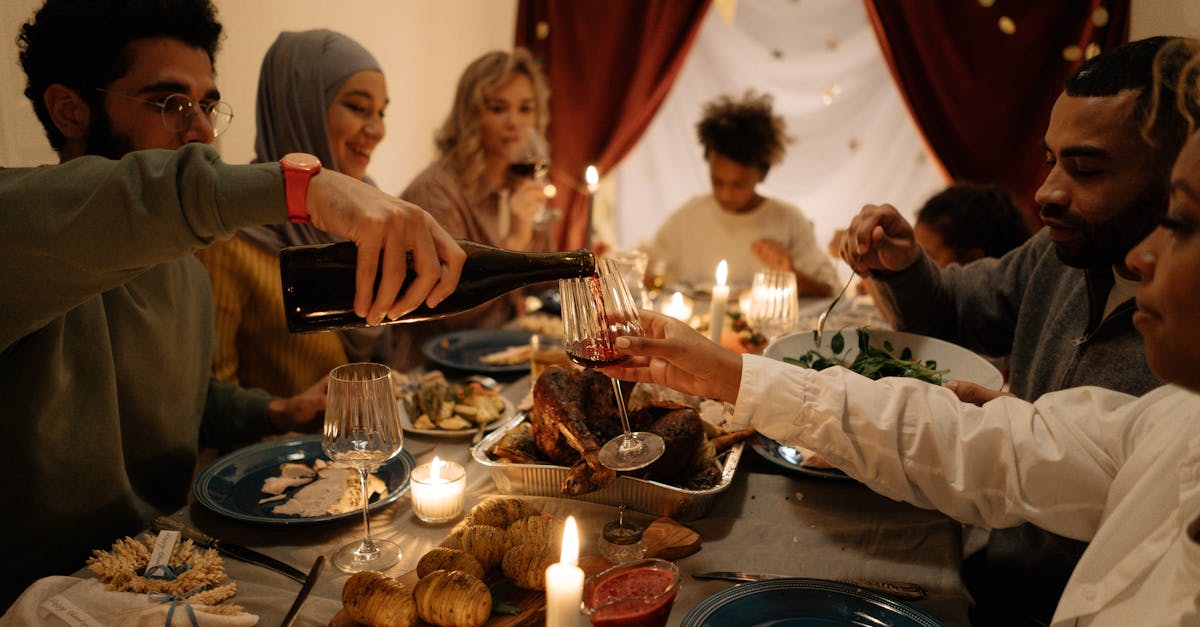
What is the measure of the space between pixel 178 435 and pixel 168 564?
0.53 metres

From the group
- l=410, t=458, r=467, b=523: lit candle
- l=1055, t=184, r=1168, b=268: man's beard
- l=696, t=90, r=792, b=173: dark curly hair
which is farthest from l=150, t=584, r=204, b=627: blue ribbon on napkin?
l=696, t=90, r=792, b=173: dark curly hair

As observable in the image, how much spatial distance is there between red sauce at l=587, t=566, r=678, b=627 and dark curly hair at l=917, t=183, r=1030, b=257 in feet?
7.06

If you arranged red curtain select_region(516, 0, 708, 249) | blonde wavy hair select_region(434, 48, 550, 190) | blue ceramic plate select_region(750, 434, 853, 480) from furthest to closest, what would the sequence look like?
red curtain select_region(516, 0, 708, 249)
blonde wavy hair select_region(434, 48, 550, 190)
blue ceramic plate select_region(750, 434, 853, 480)

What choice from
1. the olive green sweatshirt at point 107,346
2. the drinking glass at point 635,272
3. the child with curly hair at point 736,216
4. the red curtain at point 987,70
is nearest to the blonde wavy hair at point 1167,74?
the drinking glass at point 635,272

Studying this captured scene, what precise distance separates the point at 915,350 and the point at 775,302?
0.56 m

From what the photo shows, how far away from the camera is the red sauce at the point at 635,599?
962 mm

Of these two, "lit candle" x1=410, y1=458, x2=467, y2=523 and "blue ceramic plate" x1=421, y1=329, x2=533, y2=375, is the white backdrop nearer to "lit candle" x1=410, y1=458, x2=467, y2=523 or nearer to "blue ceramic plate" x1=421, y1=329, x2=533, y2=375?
"blue ceramic plate" x1=421, y1=329, x2=533, y2=375

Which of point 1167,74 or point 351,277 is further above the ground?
point 1167,74

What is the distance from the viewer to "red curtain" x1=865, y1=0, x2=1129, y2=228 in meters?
4.12

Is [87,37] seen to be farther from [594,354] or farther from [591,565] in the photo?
[591,565]

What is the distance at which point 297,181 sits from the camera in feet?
3.64

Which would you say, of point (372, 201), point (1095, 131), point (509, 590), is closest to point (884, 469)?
point (509, 590)

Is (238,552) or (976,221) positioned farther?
(976,221)

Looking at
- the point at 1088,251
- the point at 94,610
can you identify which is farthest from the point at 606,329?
the point at 1088,251
